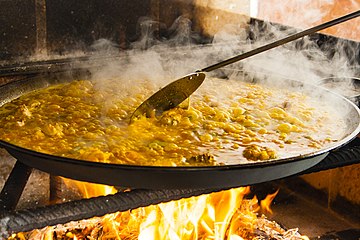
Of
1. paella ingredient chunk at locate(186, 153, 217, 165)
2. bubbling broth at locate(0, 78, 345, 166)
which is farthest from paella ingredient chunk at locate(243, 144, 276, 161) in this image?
paella ingredient chunk at locate(186, 153, 217, 165)

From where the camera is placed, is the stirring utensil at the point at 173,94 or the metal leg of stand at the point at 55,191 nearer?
the stirring utensil at the point at 173,94

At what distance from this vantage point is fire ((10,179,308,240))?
280cm

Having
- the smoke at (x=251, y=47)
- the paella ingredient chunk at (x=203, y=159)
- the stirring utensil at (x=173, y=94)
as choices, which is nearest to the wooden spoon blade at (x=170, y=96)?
the stirring utensil at (x=173, y=94)

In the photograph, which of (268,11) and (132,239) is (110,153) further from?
(268,11)

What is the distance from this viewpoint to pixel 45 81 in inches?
110

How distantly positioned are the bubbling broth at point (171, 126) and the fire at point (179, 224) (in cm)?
57

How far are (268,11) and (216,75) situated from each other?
125 centimetres

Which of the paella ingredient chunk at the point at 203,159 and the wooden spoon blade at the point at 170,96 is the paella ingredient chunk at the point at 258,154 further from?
the wooden spoon blade at the point at 170,96

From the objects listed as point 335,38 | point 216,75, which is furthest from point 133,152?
point 335,38

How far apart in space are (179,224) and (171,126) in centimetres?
73

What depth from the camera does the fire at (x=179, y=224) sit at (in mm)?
2799

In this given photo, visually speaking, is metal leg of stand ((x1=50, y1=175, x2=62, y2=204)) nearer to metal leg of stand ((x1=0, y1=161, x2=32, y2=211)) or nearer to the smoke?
the smoke

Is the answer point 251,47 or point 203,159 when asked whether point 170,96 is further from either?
point 251,47

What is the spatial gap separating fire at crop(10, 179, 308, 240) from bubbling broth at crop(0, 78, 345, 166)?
0.57 m
